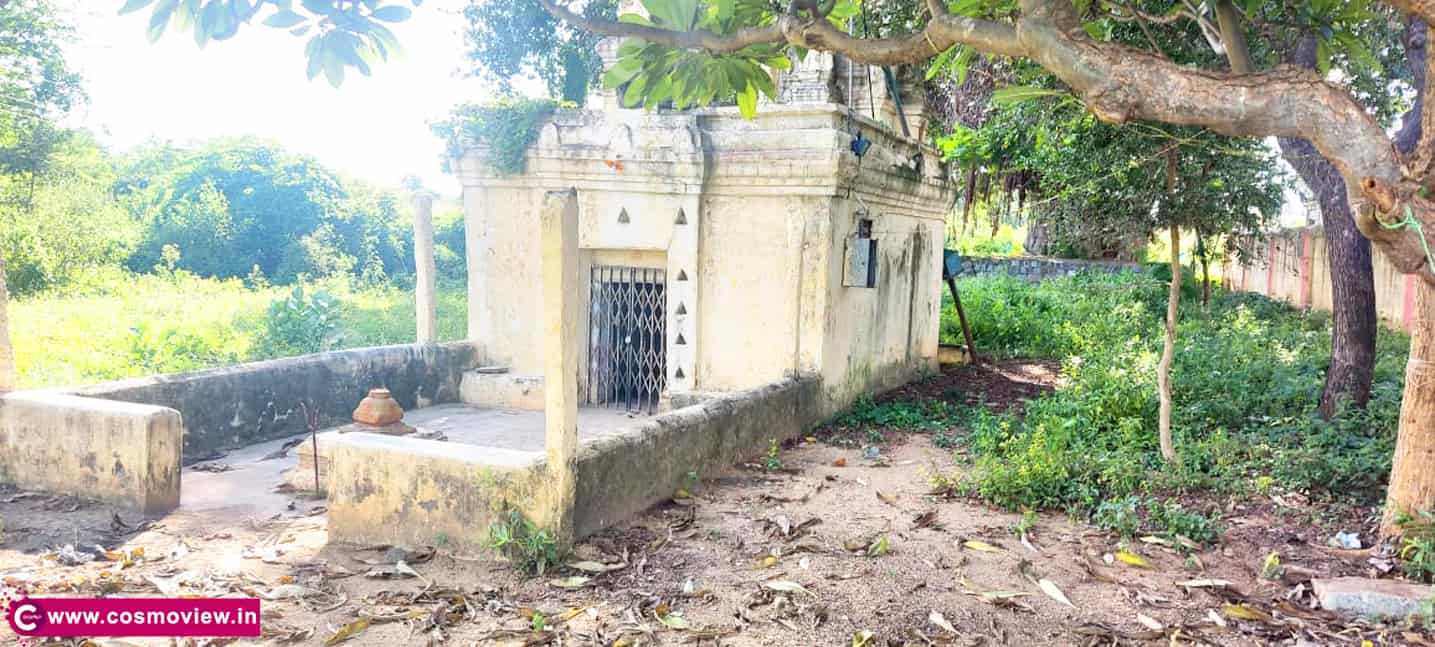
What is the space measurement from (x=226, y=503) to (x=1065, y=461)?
5.53 meters

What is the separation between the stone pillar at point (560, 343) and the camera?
467 cm

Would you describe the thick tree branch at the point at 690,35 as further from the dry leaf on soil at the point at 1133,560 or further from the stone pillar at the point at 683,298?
the stone pillar at the point at 683,298

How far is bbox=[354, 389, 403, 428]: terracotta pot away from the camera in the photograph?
6754 millimetres

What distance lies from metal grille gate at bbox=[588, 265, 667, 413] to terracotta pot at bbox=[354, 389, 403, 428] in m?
2.71

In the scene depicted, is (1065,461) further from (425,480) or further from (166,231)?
(166,231)

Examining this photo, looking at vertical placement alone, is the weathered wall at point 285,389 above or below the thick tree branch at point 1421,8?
below

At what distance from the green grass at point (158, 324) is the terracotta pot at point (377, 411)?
4.34 meters

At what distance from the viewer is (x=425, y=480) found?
5000 mm

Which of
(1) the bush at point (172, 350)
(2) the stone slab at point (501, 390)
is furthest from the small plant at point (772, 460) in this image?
(1) the bush at point (172, 350)

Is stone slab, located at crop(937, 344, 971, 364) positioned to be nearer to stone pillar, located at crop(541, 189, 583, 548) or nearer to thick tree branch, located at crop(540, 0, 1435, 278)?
stone pillar, located at crop(541, 189, 583, 548)

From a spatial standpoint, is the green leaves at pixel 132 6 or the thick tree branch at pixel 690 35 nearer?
the green leaves at pixel 132 6

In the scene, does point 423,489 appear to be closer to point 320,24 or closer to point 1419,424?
point 320,24

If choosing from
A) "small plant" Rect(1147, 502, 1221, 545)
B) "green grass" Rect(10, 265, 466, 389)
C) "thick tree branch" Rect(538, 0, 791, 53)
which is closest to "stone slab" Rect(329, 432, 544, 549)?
"thick tree branch" Rect(538, 0, 791, 53)

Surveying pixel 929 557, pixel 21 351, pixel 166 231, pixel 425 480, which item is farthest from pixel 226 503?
pixel 166 231
